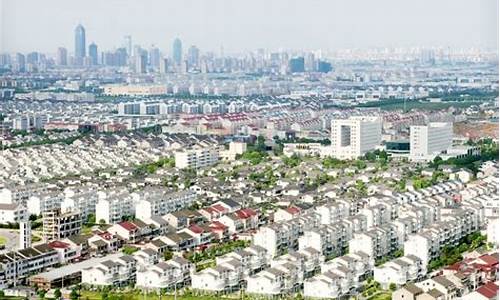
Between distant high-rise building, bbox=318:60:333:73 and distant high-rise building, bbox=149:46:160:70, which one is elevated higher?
distant high-rise building, bbox=149:46:160:70

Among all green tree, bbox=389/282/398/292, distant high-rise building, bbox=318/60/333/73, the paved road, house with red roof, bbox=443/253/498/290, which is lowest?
the paved road

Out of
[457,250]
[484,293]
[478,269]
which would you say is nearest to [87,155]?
[457,250]

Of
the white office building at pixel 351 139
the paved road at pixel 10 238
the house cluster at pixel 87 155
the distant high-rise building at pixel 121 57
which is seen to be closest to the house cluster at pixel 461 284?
the paved road at pixel 10 238

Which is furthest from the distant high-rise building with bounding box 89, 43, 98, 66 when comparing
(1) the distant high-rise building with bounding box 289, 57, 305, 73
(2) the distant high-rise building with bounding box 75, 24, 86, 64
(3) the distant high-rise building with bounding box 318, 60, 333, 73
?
(3) the distant high-rise building with bounding box 318, 60, 333, 73

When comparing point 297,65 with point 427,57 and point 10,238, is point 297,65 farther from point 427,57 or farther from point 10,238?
point 10,238

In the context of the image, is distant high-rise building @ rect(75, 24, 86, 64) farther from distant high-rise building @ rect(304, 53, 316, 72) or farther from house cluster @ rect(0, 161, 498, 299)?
house cluster @ rect(0, 161, 498, 299)

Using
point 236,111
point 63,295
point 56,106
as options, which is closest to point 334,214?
point 63,295
